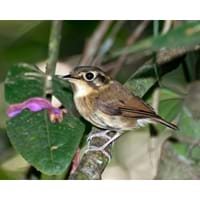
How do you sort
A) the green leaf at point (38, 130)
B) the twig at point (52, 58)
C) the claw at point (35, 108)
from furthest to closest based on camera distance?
the twig at point (52, 58) < the claw at point (35, 108) < the green leaf at point (38, 130)

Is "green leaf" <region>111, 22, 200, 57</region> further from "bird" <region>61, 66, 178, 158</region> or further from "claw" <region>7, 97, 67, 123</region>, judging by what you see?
"bird" <region>61, 66, 178, 158</region>

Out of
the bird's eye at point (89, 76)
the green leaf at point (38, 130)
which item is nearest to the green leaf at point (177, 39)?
the green leaf at point (38, 130)

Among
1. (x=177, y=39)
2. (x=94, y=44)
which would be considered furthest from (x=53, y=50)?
(x=177, y=39)

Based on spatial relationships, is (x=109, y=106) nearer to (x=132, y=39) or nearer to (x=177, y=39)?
(x=132, y=39)

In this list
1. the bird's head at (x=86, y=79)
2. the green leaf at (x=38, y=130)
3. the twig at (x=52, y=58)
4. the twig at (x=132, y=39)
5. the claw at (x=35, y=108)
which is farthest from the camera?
the twig at (x=132, y=39)

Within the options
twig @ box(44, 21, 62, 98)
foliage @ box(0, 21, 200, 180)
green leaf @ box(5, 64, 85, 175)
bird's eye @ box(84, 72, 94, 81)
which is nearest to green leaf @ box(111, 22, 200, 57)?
foliage @ box(0, 21, 200, 180)

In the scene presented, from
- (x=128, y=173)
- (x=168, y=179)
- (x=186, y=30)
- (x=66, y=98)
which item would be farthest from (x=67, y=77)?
(x=186, y=30)

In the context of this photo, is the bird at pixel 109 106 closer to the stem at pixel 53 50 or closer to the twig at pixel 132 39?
the twig at pixel 132 39
